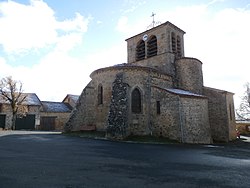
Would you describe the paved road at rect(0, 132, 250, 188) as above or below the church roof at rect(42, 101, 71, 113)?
below

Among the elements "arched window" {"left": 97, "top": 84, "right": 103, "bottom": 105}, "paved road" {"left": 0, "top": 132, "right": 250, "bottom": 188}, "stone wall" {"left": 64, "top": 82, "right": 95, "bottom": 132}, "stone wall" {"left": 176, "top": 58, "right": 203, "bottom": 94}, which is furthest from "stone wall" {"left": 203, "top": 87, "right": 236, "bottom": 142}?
"paved road" {"left": 0, "top": 132, "right": 250, "bottom": 188}

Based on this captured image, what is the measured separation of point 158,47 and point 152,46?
1.29m

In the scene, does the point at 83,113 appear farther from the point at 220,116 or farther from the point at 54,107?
the point at 54,107

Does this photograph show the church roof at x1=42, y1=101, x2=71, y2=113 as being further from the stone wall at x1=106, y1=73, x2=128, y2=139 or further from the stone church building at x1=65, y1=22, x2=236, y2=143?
the stone wall at x1=106, y1=73, x2=128, y2=139

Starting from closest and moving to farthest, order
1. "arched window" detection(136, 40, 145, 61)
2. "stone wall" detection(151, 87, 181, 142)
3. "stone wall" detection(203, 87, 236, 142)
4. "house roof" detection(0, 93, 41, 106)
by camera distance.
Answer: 1. "stone wall" detection(151, 87, 181, 142)
2. "stone wall" detection(203, 87, 236, 142)
3. "arched window" detection(136, 40, 145, 61)
4. "house roof" detection(0, 93, 41, 106)

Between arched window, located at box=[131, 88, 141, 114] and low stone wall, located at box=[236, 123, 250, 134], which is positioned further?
low stone wall, located at box=[236, 123, 250, 134]

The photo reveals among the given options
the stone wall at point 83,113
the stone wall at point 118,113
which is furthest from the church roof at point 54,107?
the stone wall at point 118,113

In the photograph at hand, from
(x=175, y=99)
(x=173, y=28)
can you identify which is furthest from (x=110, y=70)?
(x=173, y=28)

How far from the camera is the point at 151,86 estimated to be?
1639cm

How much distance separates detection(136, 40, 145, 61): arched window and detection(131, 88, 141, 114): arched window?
799cm

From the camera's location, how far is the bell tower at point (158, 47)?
20.3 metres

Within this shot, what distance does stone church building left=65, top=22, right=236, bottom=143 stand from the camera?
1427 centimetres

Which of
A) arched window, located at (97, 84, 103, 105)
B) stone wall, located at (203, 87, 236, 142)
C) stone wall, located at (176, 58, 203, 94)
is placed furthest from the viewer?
stone wall, located at (176, 58, 203, 94)

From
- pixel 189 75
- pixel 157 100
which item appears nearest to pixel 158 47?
pixel 189 75
